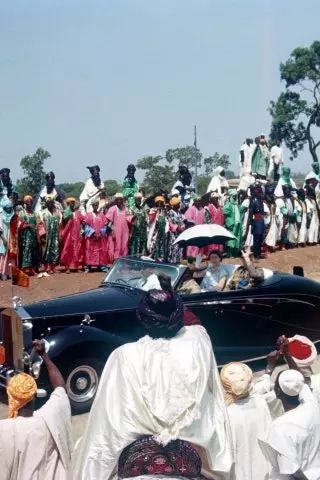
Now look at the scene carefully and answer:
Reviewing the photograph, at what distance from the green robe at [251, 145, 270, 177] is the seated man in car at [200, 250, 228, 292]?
12564 mm

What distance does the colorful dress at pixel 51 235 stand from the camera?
14.8 metres

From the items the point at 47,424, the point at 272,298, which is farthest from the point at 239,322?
the point at 47,424

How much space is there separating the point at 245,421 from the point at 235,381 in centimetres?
26

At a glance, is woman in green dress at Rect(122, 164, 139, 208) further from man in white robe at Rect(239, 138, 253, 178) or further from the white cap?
the white cap

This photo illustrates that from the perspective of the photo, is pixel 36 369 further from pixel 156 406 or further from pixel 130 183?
pixel 130 183

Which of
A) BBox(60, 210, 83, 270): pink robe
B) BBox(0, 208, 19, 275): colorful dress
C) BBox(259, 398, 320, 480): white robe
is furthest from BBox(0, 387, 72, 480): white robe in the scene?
BBox(60, 210, 83, 270): pink robe

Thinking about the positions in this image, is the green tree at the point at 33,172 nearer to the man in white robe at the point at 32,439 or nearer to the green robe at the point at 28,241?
the green robe at the point at 28,241

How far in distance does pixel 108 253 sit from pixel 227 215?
152 inches

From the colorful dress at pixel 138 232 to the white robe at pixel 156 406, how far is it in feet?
39.8

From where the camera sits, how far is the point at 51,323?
817 centimetres

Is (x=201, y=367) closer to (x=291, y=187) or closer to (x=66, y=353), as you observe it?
(x=66, y=353)

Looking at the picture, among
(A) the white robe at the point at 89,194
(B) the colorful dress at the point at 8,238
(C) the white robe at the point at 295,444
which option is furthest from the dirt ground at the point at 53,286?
(C) the white robe at the point at 295,444

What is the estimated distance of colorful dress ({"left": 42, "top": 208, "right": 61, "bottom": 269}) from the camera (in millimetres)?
14758

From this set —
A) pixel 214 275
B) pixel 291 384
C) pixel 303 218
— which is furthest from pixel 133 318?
pixel 303 218
